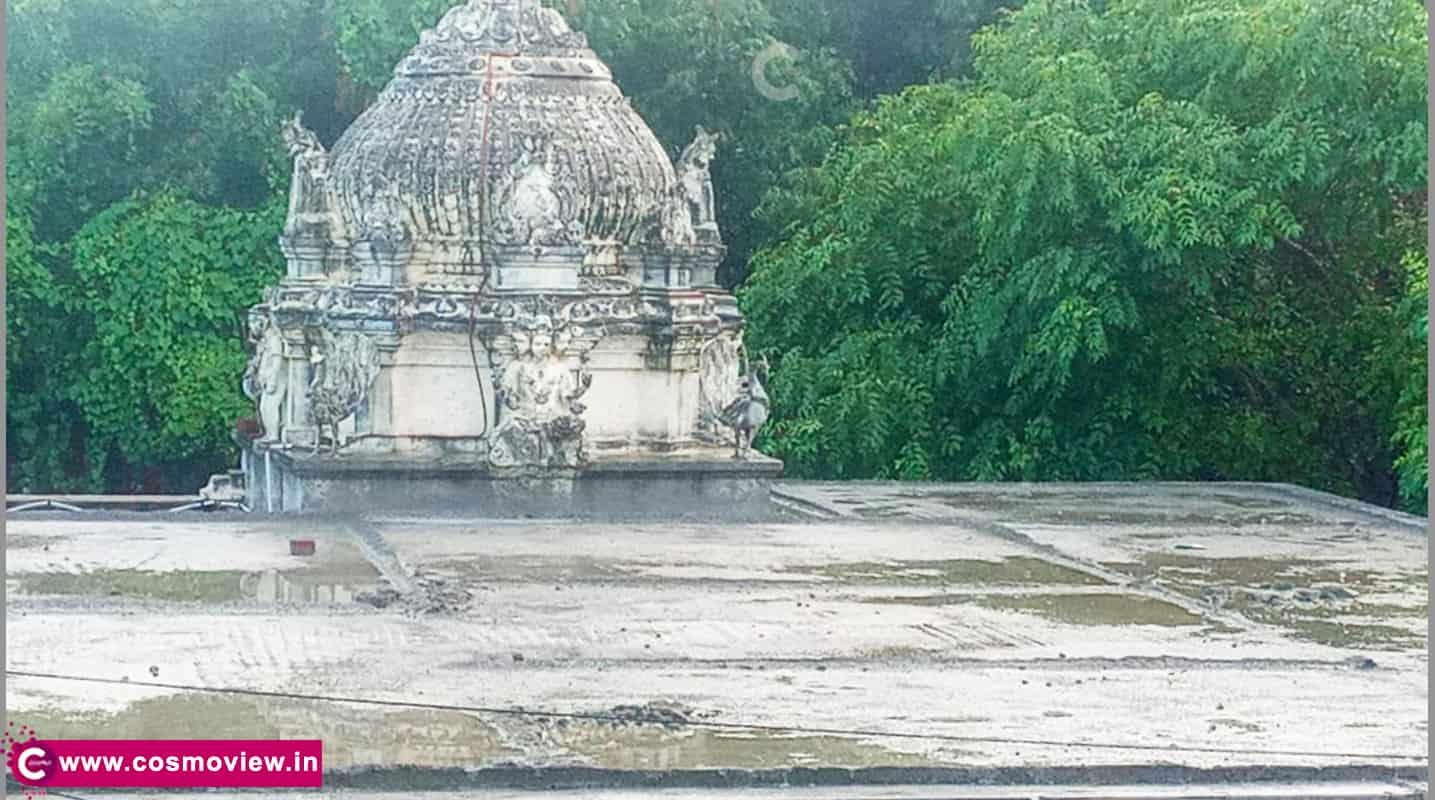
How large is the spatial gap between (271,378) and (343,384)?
3.89 feet

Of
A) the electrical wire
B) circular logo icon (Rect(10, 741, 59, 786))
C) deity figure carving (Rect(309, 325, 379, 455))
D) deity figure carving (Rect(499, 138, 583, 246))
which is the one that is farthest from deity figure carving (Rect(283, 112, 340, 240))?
circular logo icon (Rect(10, 741, 59, 786))

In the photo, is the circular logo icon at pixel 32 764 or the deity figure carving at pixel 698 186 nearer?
the circular logo icon at pixel 32 764

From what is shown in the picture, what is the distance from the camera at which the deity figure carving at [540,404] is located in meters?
16.2

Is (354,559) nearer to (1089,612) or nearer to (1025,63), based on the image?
(1089,612)

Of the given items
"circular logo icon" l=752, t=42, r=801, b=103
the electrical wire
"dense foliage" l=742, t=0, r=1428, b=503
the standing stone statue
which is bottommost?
the electrical wire

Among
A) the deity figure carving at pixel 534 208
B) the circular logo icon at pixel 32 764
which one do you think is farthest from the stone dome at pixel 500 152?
the circular logo icon at pixel 32 764

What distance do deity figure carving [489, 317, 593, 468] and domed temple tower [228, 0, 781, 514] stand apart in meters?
0.01

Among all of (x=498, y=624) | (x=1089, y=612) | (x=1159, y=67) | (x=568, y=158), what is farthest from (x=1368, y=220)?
(x=498, y=624)

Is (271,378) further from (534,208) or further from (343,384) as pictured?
(534,208)

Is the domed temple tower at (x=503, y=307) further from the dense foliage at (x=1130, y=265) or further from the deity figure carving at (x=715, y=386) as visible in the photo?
the dense foliage at (x=1130, y=265)

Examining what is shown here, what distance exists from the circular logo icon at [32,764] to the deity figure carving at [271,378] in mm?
8864

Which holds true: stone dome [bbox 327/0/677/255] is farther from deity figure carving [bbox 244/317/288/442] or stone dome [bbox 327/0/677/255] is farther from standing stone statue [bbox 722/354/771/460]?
standing stone statue [bbox 722/354/771/460]

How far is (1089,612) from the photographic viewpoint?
12648mm

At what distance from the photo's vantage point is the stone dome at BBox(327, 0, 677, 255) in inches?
659
